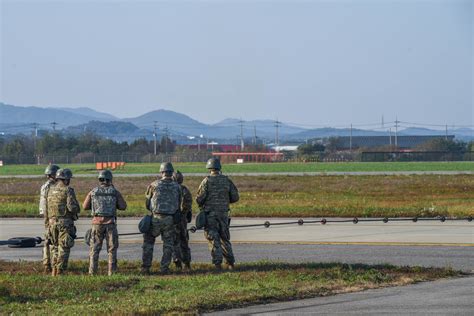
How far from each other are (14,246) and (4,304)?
9533 millimetres

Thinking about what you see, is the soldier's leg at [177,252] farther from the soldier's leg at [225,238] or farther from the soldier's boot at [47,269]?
the soldier's boot at [47,269]

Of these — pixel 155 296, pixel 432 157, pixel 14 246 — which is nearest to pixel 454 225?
pixel 14 246

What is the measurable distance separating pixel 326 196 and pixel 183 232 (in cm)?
2511

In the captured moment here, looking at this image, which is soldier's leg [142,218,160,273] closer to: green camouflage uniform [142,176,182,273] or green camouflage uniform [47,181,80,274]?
green camouflage uniform [142,176,182,273]

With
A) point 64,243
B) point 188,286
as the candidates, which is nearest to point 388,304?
point 188,286

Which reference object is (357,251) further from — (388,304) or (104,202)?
(388,304)

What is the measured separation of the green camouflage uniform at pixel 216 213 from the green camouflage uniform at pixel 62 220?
228 cm

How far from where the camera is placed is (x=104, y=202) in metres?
16.5

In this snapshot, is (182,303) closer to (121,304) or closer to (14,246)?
(121,304)

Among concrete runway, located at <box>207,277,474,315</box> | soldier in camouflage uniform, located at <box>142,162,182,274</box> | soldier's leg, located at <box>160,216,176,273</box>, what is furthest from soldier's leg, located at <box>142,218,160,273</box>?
concrete runway, located at <box>207,277,474,315</box>

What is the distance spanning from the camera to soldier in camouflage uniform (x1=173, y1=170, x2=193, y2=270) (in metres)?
17.6

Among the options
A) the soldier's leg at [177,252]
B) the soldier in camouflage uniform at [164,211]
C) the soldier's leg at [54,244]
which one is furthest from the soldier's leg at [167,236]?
the soldier's leg at [54,244]

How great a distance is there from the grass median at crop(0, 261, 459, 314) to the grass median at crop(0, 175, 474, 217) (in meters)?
14.5

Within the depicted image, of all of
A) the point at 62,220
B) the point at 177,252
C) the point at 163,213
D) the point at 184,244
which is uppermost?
the point at 163,213
